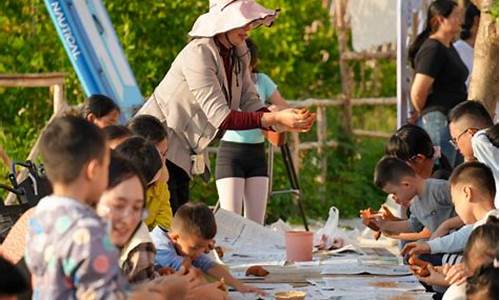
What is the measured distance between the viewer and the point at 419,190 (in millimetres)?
6395

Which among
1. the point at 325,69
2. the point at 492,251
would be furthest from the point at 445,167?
the point at 325,69

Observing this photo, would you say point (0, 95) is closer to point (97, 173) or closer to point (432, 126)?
point (432, 126)

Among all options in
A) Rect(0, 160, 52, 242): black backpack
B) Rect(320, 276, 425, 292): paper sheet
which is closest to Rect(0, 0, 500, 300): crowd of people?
Rect(320, 276, 425, 292): paper sheet

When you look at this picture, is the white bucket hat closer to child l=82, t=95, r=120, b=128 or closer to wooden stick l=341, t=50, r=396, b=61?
child l=82, t=95, r=120, b=128

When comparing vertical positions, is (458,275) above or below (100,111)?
below

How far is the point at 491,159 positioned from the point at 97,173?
2.26m

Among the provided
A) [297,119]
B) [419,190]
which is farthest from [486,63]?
[297,119]

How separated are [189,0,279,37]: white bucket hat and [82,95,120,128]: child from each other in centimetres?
53

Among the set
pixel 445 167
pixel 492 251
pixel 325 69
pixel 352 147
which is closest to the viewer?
pixel 492 251

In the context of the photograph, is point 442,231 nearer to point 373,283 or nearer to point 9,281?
point 373,283

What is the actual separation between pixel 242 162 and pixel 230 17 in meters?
1.59

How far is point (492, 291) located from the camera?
163 inches

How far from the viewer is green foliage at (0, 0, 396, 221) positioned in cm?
1155

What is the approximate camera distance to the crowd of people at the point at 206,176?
11.7ft
